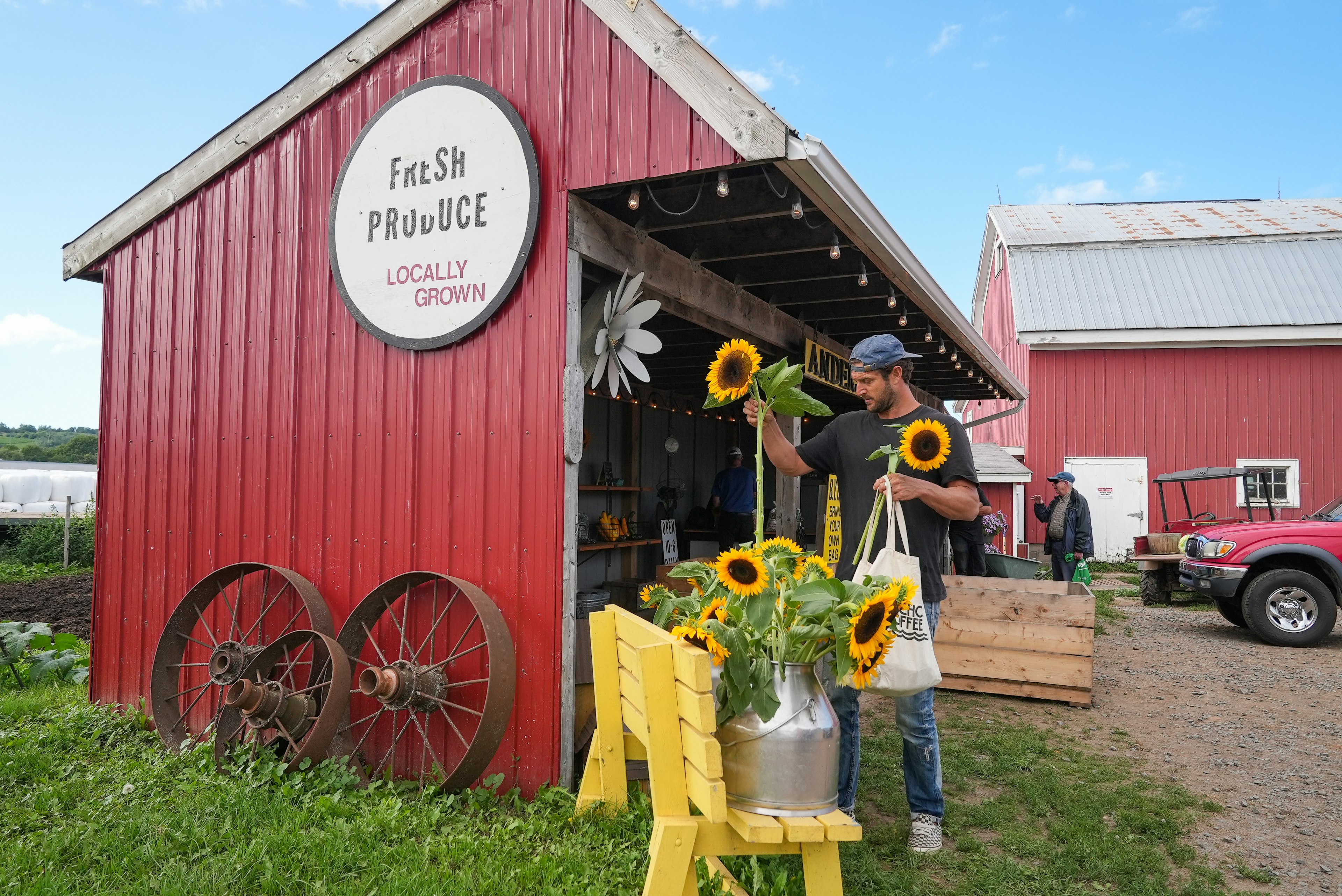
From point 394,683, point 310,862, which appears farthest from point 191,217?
point 310,862

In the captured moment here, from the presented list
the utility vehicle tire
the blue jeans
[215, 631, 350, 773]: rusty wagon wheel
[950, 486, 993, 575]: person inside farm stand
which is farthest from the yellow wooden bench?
the utility vehicle tire

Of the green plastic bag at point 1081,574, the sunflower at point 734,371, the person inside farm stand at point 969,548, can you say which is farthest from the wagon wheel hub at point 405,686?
the green plastic bag at point 1081,574

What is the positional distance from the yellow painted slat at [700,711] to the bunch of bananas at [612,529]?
5.52 metres

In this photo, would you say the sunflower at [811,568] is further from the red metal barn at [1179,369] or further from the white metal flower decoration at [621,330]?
the red metal barn at [1179,369]

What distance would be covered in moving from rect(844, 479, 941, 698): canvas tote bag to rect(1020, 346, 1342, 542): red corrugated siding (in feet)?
49.8

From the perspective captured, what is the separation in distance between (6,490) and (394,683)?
2760cm

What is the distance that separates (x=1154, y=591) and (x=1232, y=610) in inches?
96.7

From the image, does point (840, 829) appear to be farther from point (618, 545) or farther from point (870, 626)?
point (618, 545)

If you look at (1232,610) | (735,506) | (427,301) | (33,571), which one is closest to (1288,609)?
(1232,610)

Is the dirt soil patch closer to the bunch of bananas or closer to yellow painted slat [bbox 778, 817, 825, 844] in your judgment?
the bunch of bananas

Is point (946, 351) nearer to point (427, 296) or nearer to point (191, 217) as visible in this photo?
point (427, 296)

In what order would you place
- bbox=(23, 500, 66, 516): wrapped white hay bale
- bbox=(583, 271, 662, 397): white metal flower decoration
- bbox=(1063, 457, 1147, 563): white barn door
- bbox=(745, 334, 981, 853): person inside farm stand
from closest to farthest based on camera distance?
bbox=(745, 334, 981, 853): person inside farm stand → bbox=(583, 271, 662, 397): white metal flower decoration → bbox=(1063, 457, 1147, 563): white barn door → bbox=(23, 500, 66, 516): wrapped white hay bale

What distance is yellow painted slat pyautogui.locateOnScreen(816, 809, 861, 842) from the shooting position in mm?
2305

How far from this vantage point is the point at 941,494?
10.2 feet
